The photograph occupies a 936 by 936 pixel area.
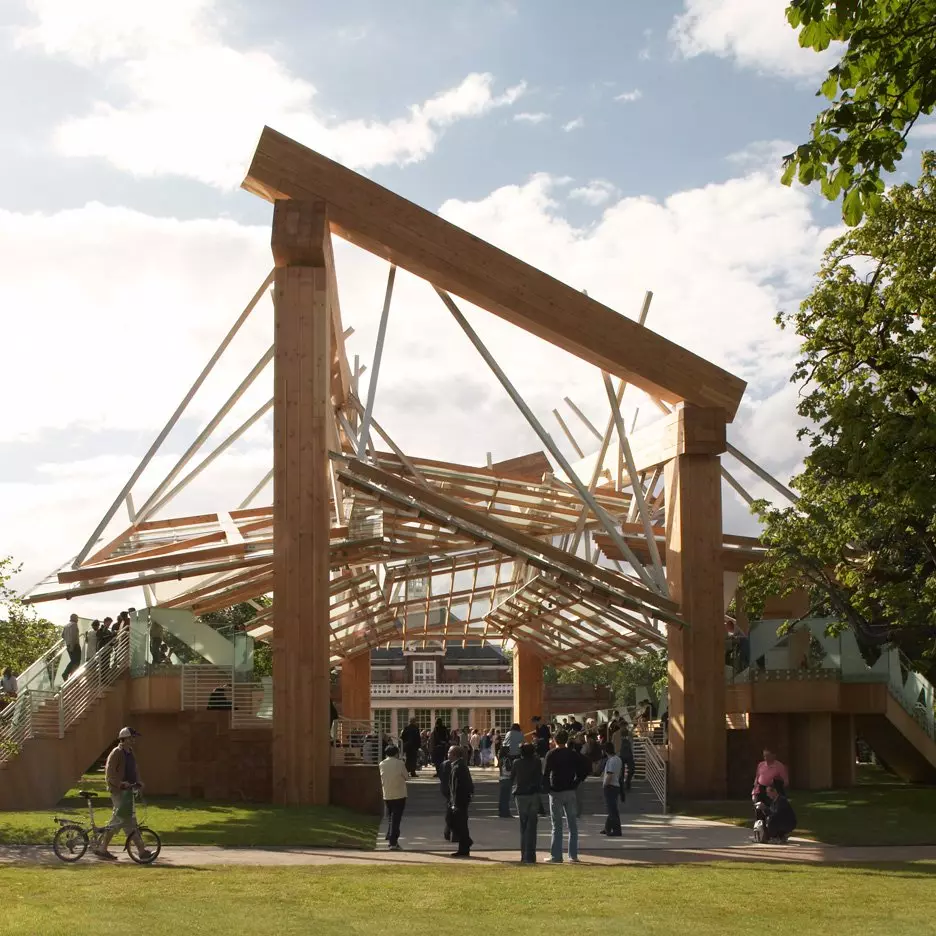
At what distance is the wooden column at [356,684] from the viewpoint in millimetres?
48188

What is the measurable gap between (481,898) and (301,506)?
1041 centimetres

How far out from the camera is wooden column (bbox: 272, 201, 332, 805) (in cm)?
2083

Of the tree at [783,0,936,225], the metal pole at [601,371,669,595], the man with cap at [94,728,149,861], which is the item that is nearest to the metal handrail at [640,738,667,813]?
the metal pole at [601,371,669,595]

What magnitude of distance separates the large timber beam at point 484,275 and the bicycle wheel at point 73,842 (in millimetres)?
12041

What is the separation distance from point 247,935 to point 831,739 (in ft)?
61.6

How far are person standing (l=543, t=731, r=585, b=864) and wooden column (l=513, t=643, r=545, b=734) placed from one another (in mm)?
34109

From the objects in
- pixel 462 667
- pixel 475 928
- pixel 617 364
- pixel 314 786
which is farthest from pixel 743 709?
pixel 462 667

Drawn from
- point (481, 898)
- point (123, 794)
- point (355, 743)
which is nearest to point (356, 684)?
point (355, 743)

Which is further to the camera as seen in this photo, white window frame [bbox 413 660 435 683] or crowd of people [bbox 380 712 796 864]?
white window frame [bbox 413 660 435 683]

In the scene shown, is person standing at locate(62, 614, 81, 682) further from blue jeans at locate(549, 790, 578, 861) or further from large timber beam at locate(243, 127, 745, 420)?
blue jeans at locate(549, 790, 578, 861)

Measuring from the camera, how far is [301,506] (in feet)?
69.9

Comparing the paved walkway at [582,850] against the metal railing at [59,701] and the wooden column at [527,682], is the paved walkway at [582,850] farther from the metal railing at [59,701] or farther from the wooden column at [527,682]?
the wooden column at [527,682]

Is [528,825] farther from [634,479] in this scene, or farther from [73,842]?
[634,479]

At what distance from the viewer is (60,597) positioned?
22922 mm
